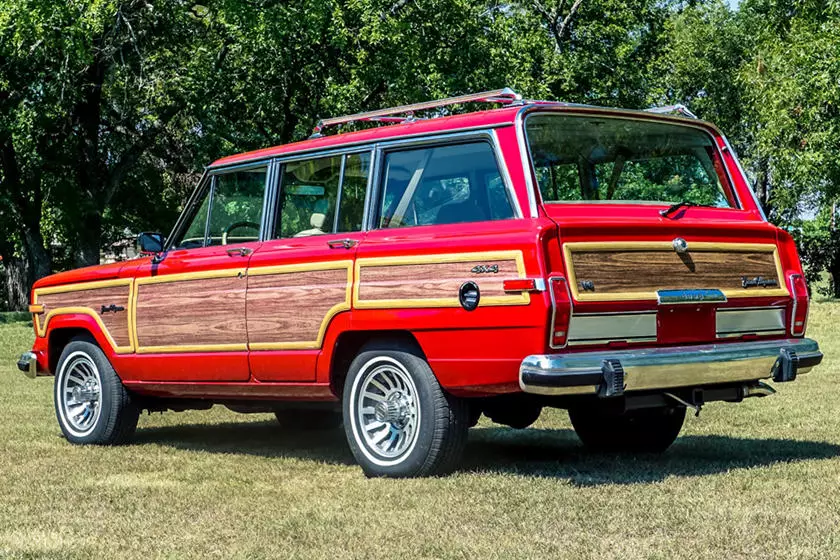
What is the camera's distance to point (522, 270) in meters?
6.61

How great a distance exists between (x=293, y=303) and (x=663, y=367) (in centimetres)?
227

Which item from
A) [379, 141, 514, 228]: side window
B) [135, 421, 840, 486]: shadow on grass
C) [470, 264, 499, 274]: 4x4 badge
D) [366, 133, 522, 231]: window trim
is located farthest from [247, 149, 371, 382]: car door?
[470, 264, 499, 274]: 4x4 badge

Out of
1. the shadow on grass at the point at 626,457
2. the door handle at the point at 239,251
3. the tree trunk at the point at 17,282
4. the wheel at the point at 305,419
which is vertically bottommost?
the tree trunk at the point at 17,282

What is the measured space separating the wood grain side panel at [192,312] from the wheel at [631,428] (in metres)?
2.22

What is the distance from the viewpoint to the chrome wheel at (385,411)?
24.0 ft

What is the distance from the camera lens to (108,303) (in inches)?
374

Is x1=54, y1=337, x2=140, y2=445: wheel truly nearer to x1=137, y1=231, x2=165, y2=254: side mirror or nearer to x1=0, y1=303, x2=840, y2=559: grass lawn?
x1=0, y1=303, x2=840, y2=559: grass lawn

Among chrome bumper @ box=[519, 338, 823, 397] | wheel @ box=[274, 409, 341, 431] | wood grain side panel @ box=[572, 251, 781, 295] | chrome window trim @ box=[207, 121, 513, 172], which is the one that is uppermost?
chrome window trim @ box=[207, 121, 513, 172]

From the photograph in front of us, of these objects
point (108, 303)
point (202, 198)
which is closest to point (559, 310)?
point (202, 198)

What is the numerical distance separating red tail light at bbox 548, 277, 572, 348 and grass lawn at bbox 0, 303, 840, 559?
2.53 feet

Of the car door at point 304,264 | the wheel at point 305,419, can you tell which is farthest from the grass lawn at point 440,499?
the car door at point 304,264

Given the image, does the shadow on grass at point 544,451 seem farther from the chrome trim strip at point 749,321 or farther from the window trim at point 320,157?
the window trim at point 320,157

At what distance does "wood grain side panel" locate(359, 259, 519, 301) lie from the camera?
6.73m

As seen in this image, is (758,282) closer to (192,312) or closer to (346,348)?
(346,348)
